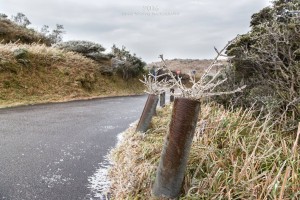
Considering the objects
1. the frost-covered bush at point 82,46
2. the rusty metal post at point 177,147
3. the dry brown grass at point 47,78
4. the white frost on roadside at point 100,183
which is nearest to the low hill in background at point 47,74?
the dry brown grass at point 47,78

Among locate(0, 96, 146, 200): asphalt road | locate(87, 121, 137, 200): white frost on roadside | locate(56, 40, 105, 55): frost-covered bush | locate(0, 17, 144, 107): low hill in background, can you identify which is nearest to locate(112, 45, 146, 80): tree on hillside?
locate(0, 17, 144, 107): low hill in background

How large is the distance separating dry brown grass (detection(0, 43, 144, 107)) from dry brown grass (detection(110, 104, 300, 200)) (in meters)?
7.97

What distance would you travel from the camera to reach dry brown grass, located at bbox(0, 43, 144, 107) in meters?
11.8

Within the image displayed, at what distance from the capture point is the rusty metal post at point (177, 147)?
2.65 m

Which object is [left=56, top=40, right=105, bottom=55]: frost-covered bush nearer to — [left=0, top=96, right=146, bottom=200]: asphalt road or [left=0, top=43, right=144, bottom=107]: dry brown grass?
[left=0, top=43, right=144, bottom=107]: dry brown grass

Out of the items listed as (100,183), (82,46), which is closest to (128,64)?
(82,46)

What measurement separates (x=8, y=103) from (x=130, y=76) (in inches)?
443

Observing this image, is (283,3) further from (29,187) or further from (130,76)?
(130,76)

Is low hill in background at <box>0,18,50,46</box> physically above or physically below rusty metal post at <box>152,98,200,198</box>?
above

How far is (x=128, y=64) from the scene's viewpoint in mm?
20219

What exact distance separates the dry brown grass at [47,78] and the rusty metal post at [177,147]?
8.87m

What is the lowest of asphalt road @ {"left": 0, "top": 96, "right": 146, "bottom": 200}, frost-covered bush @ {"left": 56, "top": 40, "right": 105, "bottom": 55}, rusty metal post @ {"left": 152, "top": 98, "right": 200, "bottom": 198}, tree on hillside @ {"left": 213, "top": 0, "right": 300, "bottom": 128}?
asphalt road @ {"left": 0, "top": 96, "right": 146, "bottom": 200}

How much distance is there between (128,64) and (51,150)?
1550 cm

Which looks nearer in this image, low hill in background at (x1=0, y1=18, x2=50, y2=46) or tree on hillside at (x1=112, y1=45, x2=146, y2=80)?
low hill in background at (x1=0, y1=18, x2=50, y2=46)
